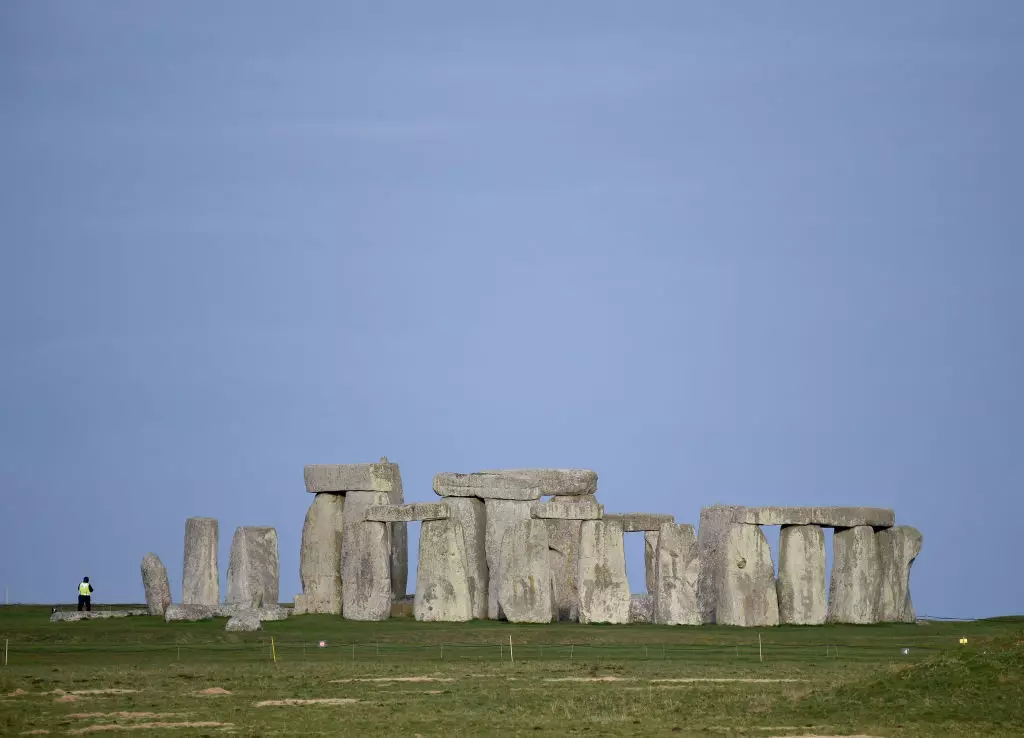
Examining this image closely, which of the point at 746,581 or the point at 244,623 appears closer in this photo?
the point at 244,623

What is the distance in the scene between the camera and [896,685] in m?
27.2

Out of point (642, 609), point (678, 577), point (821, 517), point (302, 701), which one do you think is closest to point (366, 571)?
point (642, 609)

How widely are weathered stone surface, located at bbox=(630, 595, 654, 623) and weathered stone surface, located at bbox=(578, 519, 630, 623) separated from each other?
1.30 m

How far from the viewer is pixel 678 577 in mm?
41156

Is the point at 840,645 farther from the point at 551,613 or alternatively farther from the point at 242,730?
the point at 242,730

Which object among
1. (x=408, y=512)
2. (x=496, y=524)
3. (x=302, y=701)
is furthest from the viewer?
(x=496, y=524)

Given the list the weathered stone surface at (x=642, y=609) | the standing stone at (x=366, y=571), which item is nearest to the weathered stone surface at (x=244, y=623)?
the standing stone at (x=366, y=571)

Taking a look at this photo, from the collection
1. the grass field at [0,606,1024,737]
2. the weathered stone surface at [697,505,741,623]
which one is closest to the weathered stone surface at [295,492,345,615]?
the grass field at [0,606,1024,737]

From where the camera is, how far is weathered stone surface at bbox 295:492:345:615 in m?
44.9

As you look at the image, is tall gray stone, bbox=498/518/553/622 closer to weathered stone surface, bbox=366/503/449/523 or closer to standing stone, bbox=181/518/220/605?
weathered stone surface, bbox=366/503/449/523

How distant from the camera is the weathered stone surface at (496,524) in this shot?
145 feet

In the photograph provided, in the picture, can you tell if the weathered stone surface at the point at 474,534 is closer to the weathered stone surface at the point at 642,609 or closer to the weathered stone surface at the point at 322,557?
the weathered stone surface at the point at 322,557

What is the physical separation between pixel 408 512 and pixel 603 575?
4.94m

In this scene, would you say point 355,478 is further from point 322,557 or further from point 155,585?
point 155,585
